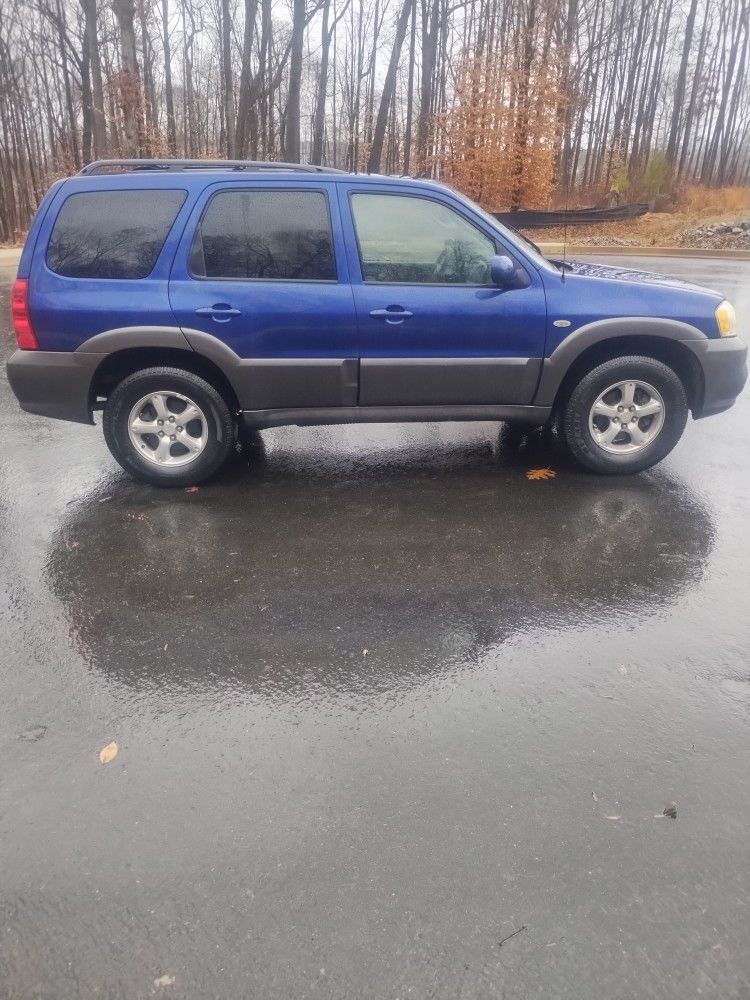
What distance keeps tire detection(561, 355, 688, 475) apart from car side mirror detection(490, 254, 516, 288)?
895 millimetres

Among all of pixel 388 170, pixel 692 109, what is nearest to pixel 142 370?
pixel 388 170

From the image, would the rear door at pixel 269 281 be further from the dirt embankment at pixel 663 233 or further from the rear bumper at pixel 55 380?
the dirt embankment at pixel 663 233

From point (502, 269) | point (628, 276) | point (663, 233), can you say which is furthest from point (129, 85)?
point (502, 269)

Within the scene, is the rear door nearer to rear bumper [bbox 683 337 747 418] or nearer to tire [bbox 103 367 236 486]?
tire [bbox 103 367 236 486]

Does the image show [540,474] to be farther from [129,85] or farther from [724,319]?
[129,85]

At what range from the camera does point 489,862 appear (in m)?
2.26

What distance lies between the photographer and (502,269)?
185 inches

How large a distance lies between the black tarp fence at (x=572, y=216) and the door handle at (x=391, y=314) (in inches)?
855

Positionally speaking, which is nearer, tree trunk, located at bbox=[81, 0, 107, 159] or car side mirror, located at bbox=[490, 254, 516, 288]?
car side mirror, located at bbox=[490, 254, 516, 288]

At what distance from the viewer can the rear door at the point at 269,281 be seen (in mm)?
4746

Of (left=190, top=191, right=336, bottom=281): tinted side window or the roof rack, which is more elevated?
the roof rack

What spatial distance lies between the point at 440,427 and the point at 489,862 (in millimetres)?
4608

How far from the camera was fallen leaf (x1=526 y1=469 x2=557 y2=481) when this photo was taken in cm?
532

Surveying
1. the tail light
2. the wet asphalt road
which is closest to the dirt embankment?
the tail light
